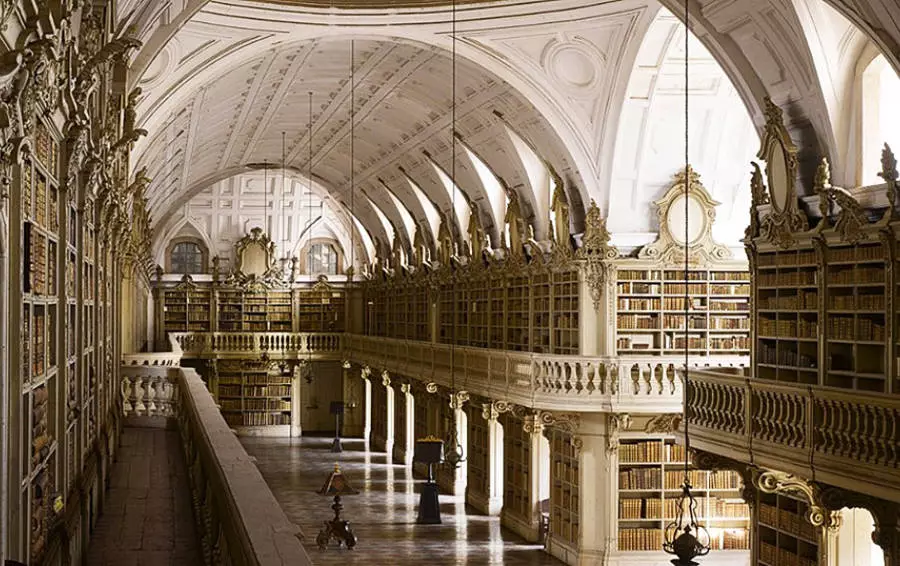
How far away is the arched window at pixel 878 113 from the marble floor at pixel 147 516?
25.3ft

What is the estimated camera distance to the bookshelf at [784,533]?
45.5 ft

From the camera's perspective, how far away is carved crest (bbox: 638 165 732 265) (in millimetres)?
19562

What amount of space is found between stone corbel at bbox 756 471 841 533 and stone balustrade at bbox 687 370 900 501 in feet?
0.67

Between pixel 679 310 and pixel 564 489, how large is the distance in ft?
11.8

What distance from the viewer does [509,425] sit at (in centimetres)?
2408

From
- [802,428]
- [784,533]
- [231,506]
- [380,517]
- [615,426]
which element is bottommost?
[380,517]

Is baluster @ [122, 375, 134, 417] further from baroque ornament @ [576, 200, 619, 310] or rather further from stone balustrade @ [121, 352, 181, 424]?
baroque ornament @ [576, 200, 619, 310]

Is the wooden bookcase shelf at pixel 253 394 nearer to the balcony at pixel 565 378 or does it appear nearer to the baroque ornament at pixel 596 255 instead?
the balcony at pixel 565 378

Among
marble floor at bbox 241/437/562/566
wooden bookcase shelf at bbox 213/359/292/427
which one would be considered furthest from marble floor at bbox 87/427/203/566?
wooden bookcase shelf at bbox 213/359/292/427

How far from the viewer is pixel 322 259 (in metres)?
39.1

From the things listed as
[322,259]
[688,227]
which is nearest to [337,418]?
[322,259]

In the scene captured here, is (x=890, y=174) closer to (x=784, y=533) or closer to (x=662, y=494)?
(x=784, y=533)

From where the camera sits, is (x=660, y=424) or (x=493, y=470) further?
(x=493, y=470)

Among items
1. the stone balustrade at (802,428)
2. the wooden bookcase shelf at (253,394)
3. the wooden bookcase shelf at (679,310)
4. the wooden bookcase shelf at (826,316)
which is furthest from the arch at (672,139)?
the wooden bookcase shelf at (253,394)
